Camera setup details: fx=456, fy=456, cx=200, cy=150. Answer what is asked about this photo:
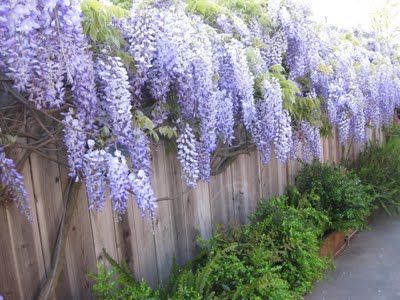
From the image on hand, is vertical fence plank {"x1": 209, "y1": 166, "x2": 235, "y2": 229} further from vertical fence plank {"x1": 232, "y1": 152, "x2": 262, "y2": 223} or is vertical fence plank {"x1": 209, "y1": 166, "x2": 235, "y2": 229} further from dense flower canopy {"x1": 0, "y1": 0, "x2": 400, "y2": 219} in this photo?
dense flower canopy {"x1": 0, "y1": 0, "x2": 400, "y2": 219}

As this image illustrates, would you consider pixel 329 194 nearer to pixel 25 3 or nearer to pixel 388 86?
pixel 388 86

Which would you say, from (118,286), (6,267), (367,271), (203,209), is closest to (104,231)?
(118,286)

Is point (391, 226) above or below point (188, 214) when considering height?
below

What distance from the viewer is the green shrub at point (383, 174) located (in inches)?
197

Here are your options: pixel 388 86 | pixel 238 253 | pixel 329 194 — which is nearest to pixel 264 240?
pixel 238 253

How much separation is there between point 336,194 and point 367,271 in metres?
0.72

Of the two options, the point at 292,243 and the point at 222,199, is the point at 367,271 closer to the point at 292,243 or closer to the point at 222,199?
the point at 292,243

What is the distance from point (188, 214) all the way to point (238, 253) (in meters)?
0.43

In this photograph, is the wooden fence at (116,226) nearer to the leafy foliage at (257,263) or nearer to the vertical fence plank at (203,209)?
the vertical fence plank at (203,209)

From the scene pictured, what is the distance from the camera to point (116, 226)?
2531mm

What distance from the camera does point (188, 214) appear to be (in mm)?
3117

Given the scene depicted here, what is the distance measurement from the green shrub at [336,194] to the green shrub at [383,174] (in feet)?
1.93

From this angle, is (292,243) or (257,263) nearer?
(257,263)

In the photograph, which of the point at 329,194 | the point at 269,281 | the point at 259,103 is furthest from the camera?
the point at 329,194
